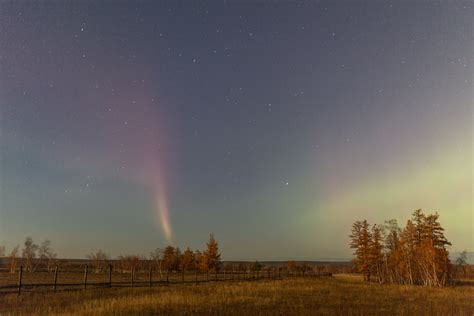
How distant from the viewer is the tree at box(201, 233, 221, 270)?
66000 millimetres

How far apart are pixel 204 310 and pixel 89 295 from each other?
9439 millimetres

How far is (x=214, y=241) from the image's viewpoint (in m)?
68.8

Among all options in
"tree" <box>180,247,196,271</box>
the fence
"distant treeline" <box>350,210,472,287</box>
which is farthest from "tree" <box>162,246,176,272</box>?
"distant treeline" <box>350,210,472,287</box>

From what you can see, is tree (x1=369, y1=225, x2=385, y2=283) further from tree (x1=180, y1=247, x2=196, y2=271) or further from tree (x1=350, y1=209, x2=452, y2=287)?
tree (x1=180, y1=247, x2=196, y2=271)

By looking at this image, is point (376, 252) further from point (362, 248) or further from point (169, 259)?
point (169, 259)

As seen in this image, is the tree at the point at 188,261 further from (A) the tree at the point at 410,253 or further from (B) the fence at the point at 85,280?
(A) the tree at the point at 410,253

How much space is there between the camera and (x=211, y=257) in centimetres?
6688

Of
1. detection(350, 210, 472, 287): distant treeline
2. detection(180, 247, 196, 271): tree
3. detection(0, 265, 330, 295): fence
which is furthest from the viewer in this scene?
detection(180, 247, 196, 271): tree

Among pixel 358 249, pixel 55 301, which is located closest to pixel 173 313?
pixel 55 301

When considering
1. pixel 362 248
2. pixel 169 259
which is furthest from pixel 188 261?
pixel 362 248

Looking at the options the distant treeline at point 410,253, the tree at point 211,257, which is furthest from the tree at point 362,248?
the tree at point 211,257

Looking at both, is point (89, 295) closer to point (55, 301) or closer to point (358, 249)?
point (55, 301)

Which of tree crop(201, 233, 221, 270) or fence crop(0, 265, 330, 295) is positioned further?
tree crop(201, 233, 221, 270)

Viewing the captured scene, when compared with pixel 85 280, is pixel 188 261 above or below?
below
